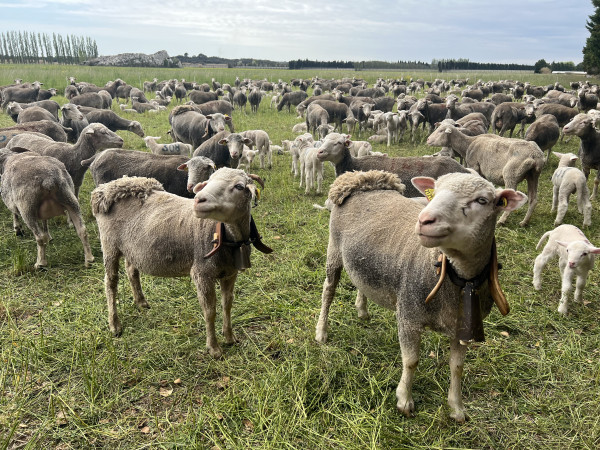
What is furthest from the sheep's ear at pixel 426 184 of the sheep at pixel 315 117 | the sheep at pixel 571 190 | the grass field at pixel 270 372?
the sheep at pixel 315 117

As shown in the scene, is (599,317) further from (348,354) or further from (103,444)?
(103,444)

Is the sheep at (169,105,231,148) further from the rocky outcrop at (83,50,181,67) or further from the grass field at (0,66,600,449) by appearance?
the rocky outcrop at (83,50,181,67)

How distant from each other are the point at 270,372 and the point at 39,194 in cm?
393

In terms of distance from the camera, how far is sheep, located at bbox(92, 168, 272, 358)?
3.17 m

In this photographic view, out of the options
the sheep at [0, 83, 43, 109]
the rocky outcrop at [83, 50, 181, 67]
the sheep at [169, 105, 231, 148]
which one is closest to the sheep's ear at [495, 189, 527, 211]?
the sheep at [169, 105, 231, 148]

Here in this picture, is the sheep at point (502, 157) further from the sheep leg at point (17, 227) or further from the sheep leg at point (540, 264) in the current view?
the sheep leg at point (17, 227)

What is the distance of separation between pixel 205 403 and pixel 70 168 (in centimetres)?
555

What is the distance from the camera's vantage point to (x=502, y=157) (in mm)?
7309

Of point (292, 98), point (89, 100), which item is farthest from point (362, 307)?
point (292, 98)

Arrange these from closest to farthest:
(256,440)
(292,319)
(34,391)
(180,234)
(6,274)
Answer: (256,440)
(34,391)
(180,234)
(292,319)
(6,274)

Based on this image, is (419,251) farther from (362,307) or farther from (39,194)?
(39,194)

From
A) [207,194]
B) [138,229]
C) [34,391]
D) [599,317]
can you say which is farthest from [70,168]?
[599,317]

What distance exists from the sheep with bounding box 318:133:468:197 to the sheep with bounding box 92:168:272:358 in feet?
10.4

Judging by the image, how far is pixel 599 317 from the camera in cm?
421
